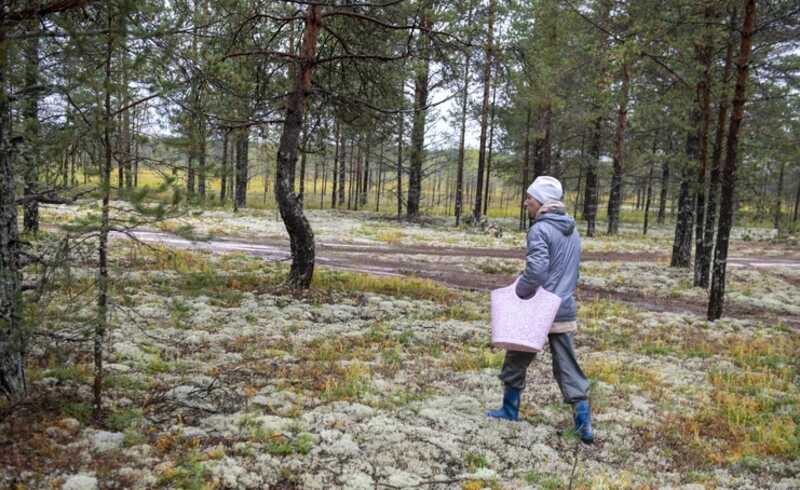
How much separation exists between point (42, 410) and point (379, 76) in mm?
9190

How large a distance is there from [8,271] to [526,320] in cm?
456

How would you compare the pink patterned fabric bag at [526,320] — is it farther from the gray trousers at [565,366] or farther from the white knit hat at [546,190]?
the white knit hat at [546,190]

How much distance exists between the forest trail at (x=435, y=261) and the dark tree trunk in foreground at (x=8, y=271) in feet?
21.7

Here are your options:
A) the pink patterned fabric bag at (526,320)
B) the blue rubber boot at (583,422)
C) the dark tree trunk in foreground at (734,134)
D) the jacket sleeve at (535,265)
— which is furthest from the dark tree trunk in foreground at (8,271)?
the dark tree trunk in foreground at (734,134)

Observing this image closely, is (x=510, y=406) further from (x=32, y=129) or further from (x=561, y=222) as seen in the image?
(x=32, y=129)

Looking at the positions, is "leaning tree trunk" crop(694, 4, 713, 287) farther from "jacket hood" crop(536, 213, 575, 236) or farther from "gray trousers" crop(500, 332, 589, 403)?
"gray trousers" crop(500, 332, 589, 403)

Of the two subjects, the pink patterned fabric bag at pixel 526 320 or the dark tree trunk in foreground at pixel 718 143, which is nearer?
the pink patterned fabric bag at pixel 526 320

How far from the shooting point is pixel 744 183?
536 inches

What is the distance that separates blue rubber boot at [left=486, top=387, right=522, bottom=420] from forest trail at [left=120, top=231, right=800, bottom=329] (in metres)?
6.54

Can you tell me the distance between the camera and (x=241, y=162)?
2689cm

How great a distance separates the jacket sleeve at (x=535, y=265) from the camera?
207 inches

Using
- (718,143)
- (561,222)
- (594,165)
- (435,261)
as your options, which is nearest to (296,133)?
(561,222)

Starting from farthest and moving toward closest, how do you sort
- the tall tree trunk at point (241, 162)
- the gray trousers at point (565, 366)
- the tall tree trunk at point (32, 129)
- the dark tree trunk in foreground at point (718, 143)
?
the dark tree trunk in foreground at point (718, 143) < the tall tree trunk at point (241, 162) < the gray trousers at point (565, 366) < the tall tree trunk at point (32, 129)

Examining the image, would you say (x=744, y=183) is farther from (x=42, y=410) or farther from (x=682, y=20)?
(x=42, y=410)
